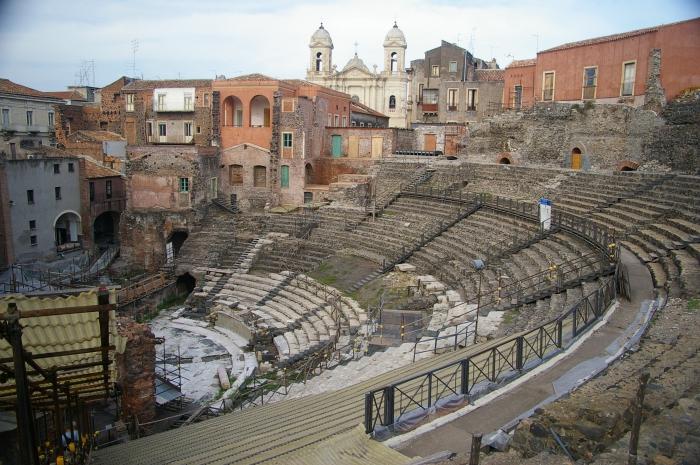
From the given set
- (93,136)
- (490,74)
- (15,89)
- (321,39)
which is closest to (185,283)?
(93,136)

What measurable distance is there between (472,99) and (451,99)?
6.01ft

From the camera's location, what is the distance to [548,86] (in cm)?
3362

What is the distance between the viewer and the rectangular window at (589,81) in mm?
30500

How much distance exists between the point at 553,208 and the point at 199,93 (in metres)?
25.5

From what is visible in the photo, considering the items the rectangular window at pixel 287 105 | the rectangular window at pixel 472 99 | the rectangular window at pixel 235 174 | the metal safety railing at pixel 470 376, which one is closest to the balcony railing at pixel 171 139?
the rectangular window at pixel 235 174

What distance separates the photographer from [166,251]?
31828mm

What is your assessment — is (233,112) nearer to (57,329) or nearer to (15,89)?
(15,89)

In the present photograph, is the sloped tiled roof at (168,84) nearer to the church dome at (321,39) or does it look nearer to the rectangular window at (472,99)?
the rectangular window at (472,99)

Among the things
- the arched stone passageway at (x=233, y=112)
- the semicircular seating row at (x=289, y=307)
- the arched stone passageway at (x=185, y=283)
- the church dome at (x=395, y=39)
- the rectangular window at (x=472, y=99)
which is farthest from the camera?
the church dome at (x=395, y=39)

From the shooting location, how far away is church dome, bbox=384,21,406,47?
5897 centimetres

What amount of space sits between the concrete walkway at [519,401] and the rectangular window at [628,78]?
1780 centimetres

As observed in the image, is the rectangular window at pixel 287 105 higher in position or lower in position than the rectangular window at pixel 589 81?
lower

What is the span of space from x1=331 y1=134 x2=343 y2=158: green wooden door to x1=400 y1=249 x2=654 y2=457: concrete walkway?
2508 centimetres

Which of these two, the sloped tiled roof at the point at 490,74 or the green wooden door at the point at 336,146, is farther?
A: the sloped tiled roof at the point at 490,74
